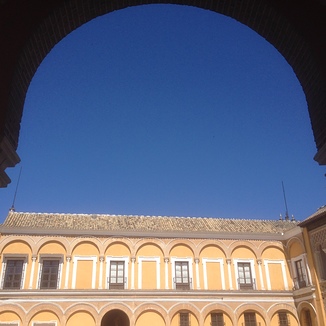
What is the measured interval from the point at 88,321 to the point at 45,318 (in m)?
2.49

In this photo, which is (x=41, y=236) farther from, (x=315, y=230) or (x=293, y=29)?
(x=293, y=29)

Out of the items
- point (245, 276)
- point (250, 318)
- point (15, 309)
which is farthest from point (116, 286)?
point (250, 318)

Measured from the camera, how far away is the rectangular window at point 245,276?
25.2m

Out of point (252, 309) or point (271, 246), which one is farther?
point (271, 246)

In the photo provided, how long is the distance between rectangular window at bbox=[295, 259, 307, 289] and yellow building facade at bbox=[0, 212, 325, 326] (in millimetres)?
64

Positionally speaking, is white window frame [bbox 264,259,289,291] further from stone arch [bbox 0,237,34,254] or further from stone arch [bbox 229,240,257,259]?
stone arch [bbox 0,237,34,254]

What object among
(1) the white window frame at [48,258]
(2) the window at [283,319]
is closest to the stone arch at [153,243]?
(1) the white window frame at [48,258]

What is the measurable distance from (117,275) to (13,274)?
6259mm

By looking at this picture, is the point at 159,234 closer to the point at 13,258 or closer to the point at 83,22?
the point at 13,258

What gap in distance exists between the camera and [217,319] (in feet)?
78.4

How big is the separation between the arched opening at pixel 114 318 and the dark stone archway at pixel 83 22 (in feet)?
71.5

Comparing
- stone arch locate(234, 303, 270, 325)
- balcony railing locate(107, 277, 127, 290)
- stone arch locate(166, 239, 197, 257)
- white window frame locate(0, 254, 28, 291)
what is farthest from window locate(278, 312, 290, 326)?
white window frame locate(0, 254, 28, 291)

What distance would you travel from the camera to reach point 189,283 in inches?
966

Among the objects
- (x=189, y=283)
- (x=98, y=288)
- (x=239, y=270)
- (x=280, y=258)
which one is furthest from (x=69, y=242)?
(x=280, y=258)
